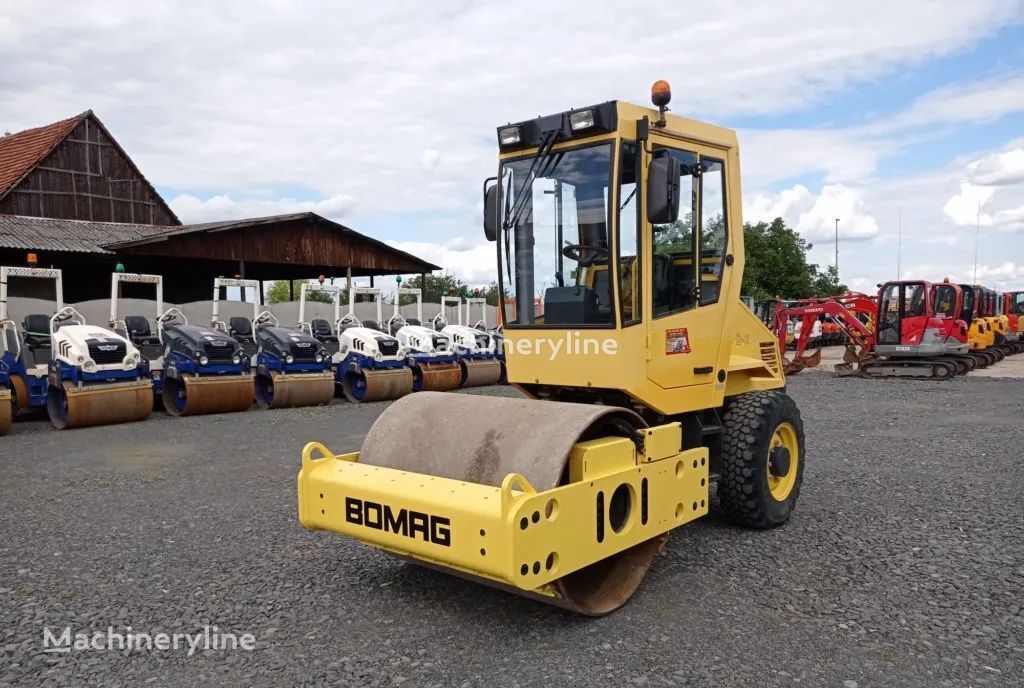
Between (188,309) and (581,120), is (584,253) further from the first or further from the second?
(188,309)

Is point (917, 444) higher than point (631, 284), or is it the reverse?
point (631, 284)

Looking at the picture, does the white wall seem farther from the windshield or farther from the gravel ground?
the windshield

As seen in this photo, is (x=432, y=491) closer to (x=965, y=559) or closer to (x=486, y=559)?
(x=486, y=559)

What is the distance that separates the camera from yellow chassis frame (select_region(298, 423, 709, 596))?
3482 millimetres

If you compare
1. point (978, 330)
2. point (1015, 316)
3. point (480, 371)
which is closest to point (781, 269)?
point (1015, 316)

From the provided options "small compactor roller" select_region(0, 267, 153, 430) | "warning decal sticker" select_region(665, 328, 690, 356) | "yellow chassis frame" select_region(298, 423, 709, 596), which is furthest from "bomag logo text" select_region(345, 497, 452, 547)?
"small compactor roller" select_region(0, 267, 153, 430)

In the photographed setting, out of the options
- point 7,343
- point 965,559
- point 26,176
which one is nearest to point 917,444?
point 965,559

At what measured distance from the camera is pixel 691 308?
4.99 meters

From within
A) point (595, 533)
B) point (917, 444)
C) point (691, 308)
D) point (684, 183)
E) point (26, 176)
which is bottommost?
point (917, 444)

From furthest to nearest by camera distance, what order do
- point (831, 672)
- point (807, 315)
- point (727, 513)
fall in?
point (807, 315)
point (727, 513)
point (831, 672)

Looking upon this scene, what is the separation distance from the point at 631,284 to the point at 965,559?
8.51 feet

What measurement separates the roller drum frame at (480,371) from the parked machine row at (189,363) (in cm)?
35

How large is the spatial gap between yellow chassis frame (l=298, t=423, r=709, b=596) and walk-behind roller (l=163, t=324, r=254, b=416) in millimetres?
8091

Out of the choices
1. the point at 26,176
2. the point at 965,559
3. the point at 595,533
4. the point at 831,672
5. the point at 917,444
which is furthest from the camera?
the point at 26,176
